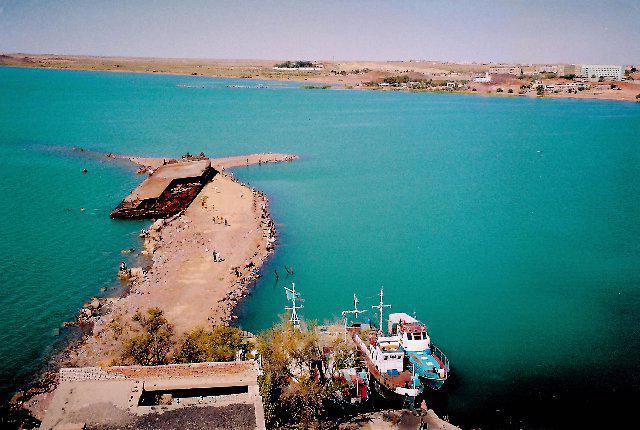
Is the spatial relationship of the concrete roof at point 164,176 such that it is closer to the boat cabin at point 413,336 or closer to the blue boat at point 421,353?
the blue boat at point 421,353

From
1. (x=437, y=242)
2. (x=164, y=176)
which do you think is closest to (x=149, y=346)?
(x=437, y=242)

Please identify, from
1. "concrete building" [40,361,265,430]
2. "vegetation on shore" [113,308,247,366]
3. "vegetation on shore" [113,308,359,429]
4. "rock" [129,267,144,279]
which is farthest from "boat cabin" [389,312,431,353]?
"rock" [129,267,144,279]

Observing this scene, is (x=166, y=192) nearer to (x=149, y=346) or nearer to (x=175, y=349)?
(x=175, y=349)

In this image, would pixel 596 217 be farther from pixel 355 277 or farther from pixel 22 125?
pixel 22 125

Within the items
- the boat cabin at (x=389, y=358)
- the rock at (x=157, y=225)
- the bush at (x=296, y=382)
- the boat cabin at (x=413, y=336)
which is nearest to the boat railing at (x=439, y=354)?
the boat cabin at (x=413, y=336)

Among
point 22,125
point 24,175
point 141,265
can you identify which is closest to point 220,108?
point 22,125

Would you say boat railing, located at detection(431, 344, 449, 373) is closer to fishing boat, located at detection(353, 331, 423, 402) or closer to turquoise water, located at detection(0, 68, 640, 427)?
turquoise water, located at detection(0, 68, 640, 427)
